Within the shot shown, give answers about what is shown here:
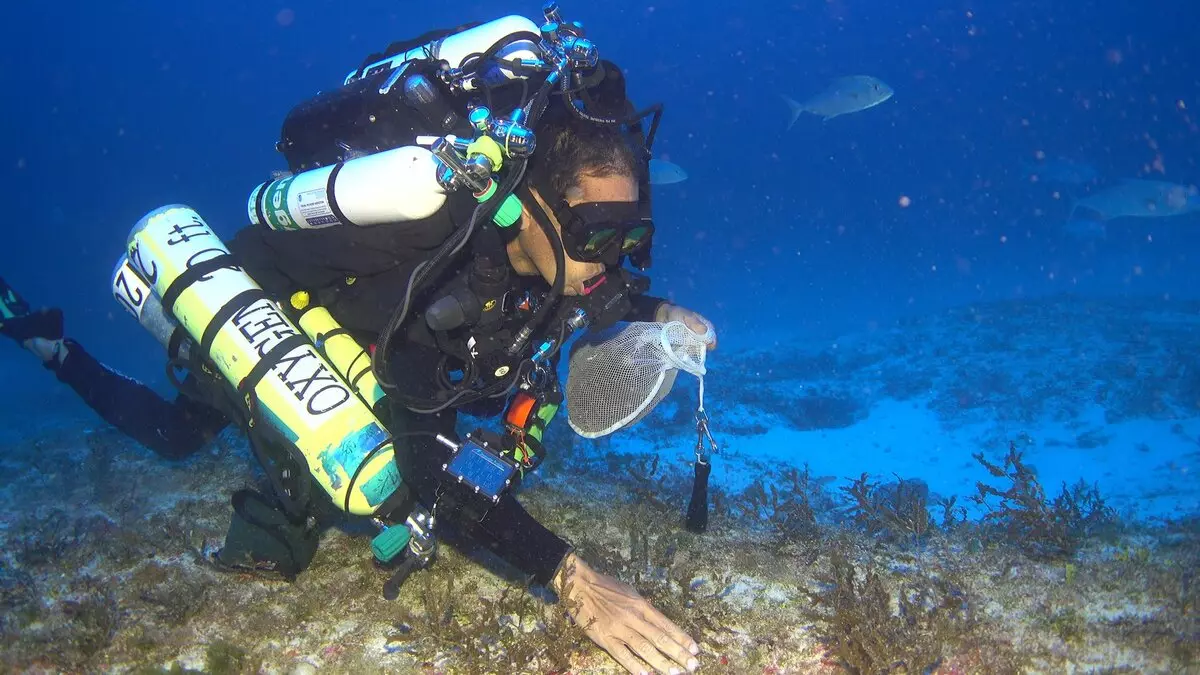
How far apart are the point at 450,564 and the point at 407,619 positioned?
56cm

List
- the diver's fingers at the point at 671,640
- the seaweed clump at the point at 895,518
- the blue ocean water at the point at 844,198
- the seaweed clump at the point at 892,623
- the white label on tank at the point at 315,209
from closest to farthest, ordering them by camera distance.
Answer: the diver's fingers at the point at 671,640
the seaweed clump at the point at 892,623
the white label on tank at the point at 315,209
the seaweed clump at the point at 895,518
the blue ocean water at the point at 844,198

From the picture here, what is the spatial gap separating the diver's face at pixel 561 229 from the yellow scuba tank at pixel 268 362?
115cm

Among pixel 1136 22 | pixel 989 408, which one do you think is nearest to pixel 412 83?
pixel 989 408

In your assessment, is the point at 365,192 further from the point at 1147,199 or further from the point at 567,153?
the point at 1147,199

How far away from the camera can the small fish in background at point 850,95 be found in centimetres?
1201

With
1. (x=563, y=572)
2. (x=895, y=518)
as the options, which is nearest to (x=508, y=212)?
(x=563, y=572)

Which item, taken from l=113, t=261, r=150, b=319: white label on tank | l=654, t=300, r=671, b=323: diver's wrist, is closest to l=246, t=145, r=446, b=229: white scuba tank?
l=113, t=261, r=150, b=319: white label on tank

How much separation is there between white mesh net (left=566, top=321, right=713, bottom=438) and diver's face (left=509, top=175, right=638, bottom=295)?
0.47 metres

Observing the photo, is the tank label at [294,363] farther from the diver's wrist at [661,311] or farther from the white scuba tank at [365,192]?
the diver's wrist at [661,311]

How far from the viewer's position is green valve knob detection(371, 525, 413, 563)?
2.40m

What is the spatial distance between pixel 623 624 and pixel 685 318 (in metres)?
1.93

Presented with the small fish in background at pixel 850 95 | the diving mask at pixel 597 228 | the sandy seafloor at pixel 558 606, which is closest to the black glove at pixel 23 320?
the sandy seafloor at pixel 558 606

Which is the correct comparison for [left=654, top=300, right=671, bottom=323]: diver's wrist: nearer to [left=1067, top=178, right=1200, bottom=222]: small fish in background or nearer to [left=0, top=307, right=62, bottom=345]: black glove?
[left=0, top=307, right=62, bottom=345]: black glove

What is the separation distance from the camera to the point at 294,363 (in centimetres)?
274
